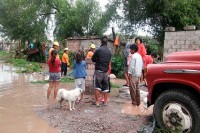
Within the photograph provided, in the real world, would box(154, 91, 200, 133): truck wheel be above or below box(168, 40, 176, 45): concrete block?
below

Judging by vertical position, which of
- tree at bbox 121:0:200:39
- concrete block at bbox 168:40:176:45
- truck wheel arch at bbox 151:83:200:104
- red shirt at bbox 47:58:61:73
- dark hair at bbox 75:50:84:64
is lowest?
truck wheel arch at bbox 151:83:200:104

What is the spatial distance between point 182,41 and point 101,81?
4670 mm

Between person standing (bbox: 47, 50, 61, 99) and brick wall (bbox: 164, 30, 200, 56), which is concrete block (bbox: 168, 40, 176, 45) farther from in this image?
person standing (bbox: 47, 50, 61, 99)

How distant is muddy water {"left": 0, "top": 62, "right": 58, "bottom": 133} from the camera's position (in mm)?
6695

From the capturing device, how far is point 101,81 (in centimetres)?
871

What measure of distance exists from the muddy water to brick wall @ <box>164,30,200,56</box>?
16.7ft

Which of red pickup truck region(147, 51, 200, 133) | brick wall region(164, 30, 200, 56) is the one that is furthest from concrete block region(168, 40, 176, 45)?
red pickup truck region(147, 51, 200, 133)

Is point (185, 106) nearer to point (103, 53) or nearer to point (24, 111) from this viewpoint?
point (103, 53)

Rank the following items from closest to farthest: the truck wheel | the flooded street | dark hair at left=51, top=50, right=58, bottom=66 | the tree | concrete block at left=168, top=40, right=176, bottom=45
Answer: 1. the truck wheel
2. the flooded street
3. dark hair at left=51, top=50, right=58, bottom=66
4. concrete block at left=168, top=40, right=176, bottom=45
5. the tree

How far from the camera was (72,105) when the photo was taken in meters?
8.52

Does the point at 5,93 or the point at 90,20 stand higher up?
the point at 90,20

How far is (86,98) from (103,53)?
1985mm

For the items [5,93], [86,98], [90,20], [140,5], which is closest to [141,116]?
[86,98]

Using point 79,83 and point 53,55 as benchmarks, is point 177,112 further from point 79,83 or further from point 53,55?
point 53,55
